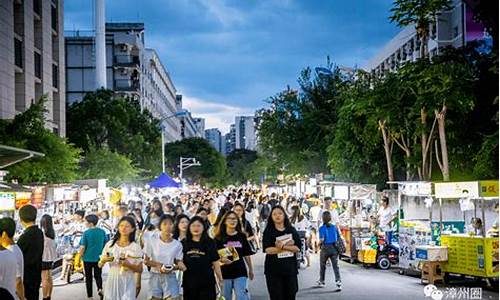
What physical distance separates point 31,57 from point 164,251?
36034 mm

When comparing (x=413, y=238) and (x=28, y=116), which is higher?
(x=28, y=116)

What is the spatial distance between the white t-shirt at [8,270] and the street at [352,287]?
6.74 meters

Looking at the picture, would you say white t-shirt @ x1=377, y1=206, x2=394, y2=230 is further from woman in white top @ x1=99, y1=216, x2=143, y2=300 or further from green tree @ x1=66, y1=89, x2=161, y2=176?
green tree @ x1=66, y1=89, x2=161, y2=176

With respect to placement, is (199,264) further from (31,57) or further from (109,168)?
(109,168)

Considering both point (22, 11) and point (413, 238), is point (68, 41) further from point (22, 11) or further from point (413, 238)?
point (413, 238)

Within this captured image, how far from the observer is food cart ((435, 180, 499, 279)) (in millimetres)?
14820

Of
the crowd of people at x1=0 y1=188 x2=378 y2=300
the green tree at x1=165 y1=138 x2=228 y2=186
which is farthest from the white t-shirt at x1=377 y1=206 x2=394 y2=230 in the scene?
the green tree at x1=165 y1=138 x2=228 y2=186

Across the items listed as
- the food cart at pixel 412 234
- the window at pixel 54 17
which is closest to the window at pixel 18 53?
the window at pixel 54 17

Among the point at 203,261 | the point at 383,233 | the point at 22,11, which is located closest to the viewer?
the point at 203,261

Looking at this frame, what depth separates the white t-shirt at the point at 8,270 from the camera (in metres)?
7.08

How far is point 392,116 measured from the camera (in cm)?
2938

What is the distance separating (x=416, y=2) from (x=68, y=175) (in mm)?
17722

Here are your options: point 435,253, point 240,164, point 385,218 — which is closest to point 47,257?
point 435,253

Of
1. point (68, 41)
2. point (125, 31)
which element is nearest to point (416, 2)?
point (68, 41)
